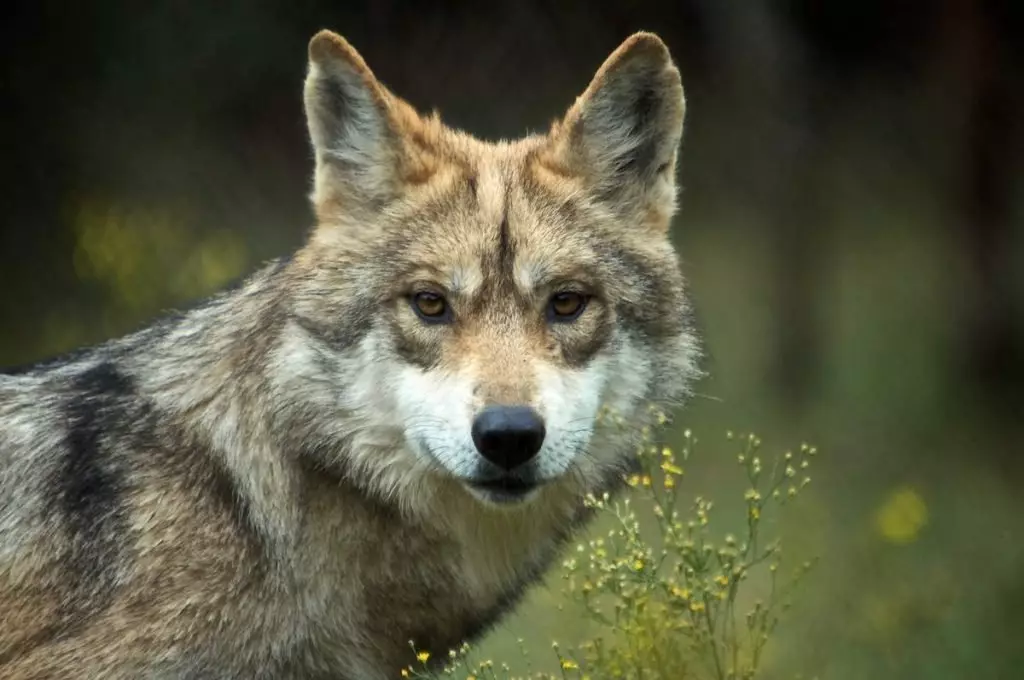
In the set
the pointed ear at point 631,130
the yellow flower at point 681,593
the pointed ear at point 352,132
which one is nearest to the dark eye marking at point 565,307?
the pointed ear at point 631,130

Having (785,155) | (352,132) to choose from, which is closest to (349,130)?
(352,132)

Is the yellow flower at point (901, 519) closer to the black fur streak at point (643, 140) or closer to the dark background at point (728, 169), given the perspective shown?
the dark background at point (728, 169)

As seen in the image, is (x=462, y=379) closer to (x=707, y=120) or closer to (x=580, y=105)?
(x=580, y=105)

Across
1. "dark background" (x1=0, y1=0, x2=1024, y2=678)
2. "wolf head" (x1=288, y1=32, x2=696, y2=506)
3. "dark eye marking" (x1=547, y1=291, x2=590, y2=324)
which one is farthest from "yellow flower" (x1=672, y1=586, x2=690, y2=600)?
"dark background" (x1=0, y1=0, x2=1024, y2=678)

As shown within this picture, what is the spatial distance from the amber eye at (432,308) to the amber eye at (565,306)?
329 millimetres

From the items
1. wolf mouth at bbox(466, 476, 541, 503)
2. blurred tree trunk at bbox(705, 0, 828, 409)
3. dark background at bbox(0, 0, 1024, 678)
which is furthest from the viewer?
blurred tree trunk at bbox(705, 0, 828, 409)

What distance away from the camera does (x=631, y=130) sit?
489cm

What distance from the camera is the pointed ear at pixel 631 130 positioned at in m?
→ 4.70

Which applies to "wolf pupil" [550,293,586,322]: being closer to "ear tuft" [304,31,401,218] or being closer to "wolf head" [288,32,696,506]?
"wolf head" [288,32,696,506]

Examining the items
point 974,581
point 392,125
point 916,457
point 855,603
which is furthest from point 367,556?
point 916,457

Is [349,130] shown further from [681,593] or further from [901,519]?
[901,519]

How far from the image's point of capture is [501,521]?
474cm

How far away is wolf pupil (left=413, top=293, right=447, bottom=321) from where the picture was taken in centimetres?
450

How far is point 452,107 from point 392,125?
19.0 ft
